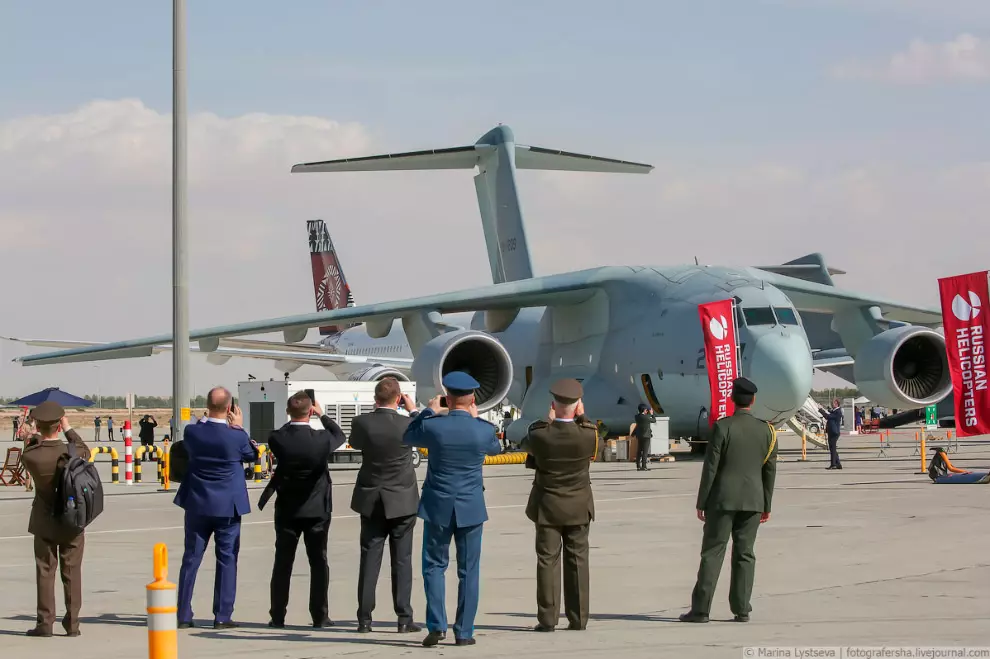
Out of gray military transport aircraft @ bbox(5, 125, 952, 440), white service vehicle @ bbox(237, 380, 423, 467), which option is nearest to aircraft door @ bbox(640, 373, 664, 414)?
gray military transport aircraft @ bbox(5, 125, 952, 440)

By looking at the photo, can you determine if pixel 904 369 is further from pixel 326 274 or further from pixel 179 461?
pixel 326 274

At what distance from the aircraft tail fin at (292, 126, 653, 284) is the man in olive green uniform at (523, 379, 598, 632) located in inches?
859

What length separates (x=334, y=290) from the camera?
5256 cm

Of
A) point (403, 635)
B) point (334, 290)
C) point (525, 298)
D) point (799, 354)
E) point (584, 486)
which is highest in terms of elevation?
point (334, 290)

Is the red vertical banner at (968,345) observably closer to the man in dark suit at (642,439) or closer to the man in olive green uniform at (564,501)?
the man in dark suit at (642,439)

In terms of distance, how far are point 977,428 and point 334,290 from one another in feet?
120

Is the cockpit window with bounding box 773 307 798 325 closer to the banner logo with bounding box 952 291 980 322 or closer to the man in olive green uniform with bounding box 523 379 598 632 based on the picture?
the banner logo with bounding box 952 291 980 322

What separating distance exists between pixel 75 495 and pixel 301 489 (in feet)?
4.41

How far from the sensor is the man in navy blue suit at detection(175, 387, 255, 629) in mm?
8430

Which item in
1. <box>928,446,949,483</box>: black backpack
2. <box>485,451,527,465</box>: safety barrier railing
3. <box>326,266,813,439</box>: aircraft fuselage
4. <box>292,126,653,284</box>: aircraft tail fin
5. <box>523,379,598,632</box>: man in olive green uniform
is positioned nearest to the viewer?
<box>523,379,598,632</box>: man in olive green uniform

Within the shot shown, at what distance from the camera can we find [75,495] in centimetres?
823

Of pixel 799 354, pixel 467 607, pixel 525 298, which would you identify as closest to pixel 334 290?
pixel 525 298

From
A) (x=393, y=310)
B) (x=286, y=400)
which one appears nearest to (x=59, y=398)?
(x=286, y=400)

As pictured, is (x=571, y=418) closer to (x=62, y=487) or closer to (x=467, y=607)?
(x=467, y=607)
